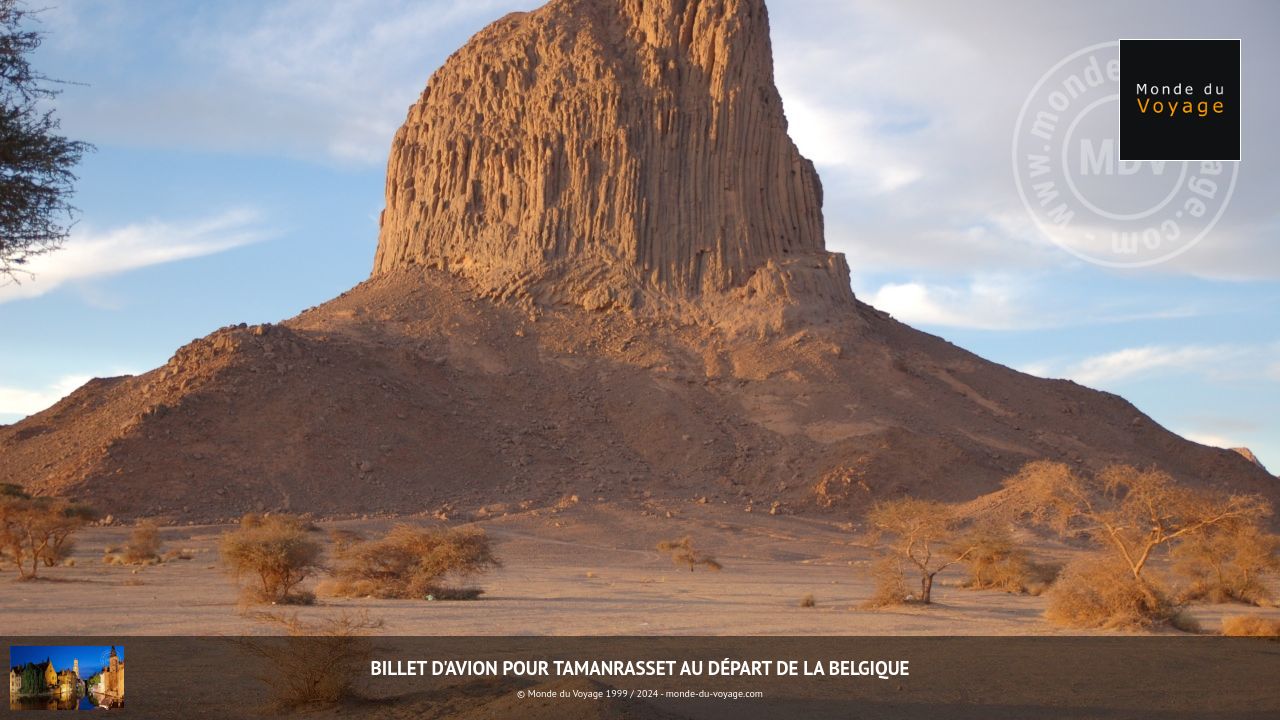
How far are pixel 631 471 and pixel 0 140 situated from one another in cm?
4319

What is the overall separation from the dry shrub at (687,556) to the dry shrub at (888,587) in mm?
10097

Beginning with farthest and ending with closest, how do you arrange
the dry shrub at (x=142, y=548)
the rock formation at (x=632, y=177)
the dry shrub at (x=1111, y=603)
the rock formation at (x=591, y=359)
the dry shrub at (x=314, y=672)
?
the rock formation at (x=632, y=177)
the rock formation at (x=591, y=359)
the dry shrub at (x=142, y=548)
the dry shrub at (x=1111, y=603)
the dry shrub at (x=314, y=672)

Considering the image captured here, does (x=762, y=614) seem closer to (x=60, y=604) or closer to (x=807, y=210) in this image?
(x=60, y=604)

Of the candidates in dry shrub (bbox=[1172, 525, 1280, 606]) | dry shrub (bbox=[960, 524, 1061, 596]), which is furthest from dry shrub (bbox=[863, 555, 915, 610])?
dry shrub (bbox=[1172, 525, 1280, 606])

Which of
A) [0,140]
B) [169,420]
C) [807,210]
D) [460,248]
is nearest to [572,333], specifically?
[460,248]

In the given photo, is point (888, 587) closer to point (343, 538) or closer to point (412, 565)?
point (412, 565)

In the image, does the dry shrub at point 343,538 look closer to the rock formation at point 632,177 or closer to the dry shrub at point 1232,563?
the dry shrub at point 1232,563

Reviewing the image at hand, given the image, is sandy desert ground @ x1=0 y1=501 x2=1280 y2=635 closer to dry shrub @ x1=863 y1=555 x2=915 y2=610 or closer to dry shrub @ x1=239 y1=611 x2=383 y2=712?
dry shrub @ x1=863 y1=555 x2=915 y2=610

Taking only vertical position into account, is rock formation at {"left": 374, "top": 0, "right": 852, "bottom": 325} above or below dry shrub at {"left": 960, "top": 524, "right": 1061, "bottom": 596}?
above

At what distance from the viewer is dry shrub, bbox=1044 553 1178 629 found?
21812mm

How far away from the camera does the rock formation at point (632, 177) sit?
6525cm

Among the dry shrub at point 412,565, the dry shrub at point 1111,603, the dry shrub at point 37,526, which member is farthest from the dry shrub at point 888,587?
the dry shrub at point 37,526

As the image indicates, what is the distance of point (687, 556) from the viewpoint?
123 ft

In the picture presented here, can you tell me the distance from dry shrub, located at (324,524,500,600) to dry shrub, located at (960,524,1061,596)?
41.4 feet
